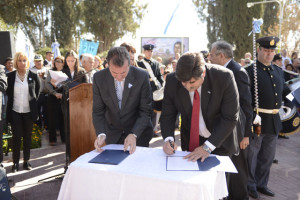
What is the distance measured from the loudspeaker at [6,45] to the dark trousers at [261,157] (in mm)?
6950

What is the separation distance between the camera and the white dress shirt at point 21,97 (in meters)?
4.86

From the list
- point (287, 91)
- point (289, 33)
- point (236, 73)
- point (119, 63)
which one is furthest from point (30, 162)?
point (289, 33)

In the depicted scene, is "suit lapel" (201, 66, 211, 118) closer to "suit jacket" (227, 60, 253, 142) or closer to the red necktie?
the red necktie

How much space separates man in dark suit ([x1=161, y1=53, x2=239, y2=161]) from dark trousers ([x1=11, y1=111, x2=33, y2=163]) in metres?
3.22

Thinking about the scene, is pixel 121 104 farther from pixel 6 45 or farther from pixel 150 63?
pixel 6 45

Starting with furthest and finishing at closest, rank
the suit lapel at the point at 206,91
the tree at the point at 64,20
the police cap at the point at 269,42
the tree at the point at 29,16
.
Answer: the tree at the point at 64,20, the tree at the point at 29,16, the police cap at the point at 269,42, the suit lapel at the point at 206,91

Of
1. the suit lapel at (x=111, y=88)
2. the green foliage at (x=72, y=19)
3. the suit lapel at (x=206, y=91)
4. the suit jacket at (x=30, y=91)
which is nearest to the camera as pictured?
the suit lapel at (x=206, y=91)

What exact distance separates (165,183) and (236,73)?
1.96 m

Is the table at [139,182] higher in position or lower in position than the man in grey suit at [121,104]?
lower

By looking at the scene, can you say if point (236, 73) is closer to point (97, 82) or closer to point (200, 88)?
point (200, 88)

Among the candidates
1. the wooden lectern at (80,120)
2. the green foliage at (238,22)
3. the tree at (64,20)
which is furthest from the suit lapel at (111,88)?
the tree at (64,20)

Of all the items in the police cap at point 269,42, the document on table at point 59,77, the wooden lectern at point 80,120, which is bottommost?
the wooden lectern at point 80,120

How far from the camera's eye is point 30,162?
541cm

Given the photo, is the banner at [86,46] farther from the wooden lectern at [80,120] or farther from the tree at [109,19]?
the tree at [109,19]
